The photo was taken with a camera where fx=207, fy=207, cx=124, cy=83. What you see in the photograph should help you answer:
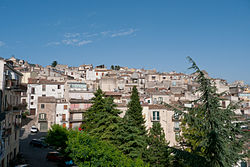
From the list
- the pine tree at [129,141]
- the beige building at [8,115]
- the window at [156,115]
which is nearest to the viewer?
the beige building at [8,115]

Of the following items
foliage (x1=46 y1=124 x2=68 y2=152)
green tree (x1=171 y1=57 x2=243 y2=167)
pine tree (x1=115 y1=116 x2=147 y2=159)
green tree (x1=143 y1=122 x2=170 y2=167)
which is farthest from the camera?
foliage (x1=46 y1=124 x2=68 y2=152)

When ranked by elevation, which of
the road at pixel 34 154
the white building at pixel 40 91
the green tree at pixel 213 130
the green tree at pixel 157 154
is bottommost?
the road at pixel 34 154

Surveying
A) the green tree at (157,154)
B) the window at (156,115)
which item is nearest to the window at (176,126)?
the window at (156,115)

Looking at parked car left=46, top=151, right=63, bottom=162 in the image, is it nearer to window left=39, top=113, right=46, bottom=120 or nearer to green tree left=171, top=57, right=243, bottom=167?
window left=39, top=113, right=46, bottom=120

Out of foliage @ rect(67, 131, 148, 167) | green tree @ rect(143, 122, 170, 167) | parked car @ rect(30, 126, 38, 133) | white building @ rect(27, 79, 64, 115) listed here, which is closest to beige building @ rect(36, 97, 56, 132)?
parked car @ rect(30, 126, 38, 133)

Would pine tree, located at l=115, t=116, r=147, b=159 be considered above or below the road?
above

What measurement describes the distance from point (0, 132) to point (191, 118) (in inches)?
690

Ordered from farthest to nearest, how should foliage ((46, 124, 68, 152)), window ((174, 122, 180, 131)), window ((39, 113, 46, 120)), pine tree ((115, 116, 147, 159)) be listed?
window ((39, 113, 46, 120)) → window ((174, 122, 180, 131)) → foliage ((46, 124, 68, 152)) → pine tree ((115, 116, 147, 159))

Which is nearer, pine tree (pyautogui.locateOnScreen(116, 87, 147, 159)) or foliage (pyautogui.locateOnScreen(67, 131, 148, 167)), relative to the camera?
foliage (pyautogui.locateOnScreen(67, 131, 148, 167))

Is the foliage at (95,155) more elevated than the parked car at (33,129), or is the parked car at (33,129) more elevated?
the foliage at (95,155)

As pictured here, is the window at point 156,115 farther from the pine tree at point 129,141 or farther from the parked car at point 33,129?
the parked car at point 33,129

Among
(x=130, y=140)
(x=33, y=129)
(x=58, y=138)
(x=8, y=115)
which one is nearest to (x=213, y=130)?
(x=130, y=140)

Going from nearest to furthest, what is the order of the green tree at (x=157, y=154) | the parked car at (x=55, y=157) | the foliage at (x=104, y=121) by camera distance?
1. the green tree at (x=157, y=154)
2. the foliage at (x=104, y=121)
3. the parked car at (x=55, y=157)

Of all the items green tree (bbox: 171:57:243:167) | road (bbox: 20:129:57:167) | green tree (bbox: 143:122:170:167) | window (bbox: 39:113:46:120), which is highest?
green tree (bbox: 171:57:243:167)
